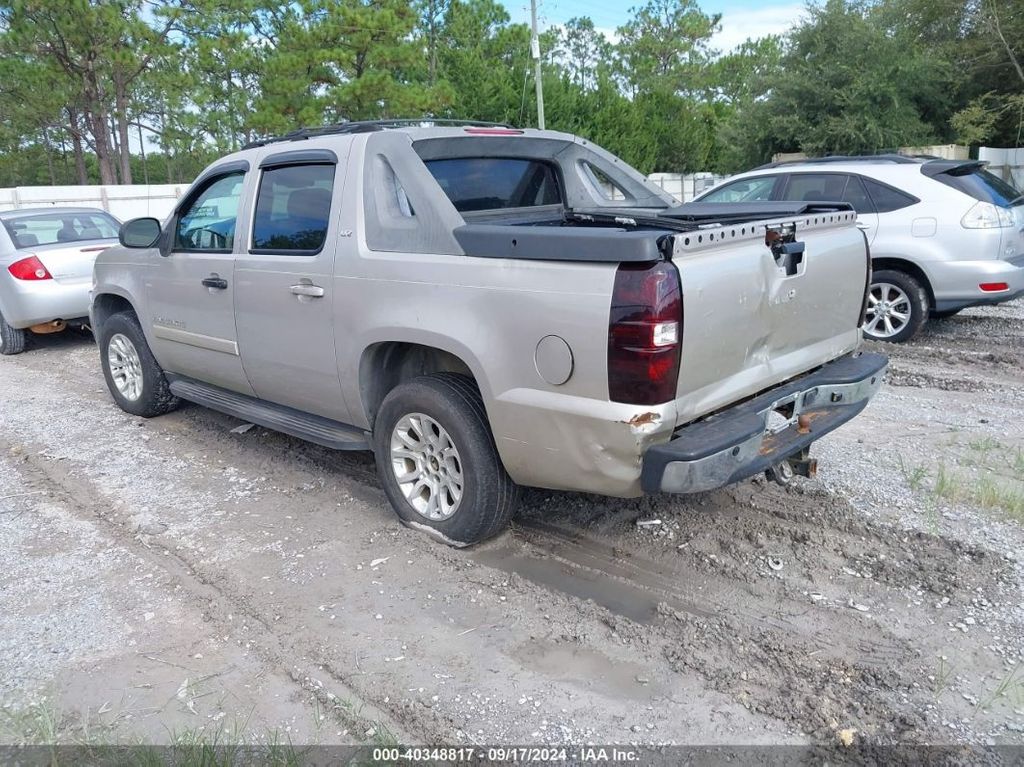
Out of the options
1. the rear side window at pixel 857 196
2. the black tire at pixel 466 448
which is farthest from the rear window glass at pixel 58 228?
the rear side window at pixel 857 196

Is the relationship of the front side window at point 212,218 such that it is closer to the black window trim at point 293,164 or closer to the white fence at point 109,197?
the black window trim at point 293,164

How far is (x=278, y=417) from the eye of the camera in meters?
4.85

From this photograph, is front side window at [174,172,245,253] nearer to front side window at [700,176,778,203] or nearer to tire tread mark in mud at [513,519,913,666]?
tire tread mark in mud at [513,519,913,666]

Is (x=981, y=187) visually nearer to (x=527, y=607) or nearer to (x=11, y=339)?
(x=527, y=607)

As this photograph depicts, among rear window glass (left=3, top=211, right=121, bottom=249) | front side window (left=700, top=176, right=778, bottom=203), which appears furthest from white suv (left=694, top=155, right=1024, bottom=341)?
rear window glass (left=3, top=211, right=121, bottom=249)

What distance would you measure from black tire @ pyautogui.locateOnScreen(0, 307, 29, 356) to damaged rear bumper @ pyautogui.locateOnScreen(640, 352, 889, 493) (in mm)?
8490

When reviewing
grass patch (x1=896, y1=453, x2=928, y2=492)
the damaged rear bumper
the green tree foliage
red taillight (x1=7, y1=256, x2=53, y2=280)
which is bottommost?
grass patch (x1=896, y1=453, x2=928, y2=492)

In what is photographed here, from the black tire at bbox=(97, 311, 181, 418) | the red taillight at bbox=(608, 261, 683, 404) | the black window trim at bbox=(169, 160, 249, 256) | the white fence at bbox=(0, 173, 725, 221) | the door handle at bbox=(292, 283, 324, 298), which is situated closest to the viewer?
the red taillight at bbox=(608, 261, 683, 404)

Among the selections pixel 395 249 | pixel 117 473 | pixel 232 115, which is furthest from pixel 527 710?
pixel 232 115

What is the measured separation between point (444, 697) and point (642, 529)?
5.12 feet

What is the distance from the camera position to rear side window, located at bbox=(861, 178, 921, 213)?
25.4 ft

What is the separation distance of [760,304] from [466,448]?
142 cm

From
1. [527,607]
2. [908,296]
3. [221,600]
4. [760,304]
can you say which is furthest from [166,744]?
[908,296]

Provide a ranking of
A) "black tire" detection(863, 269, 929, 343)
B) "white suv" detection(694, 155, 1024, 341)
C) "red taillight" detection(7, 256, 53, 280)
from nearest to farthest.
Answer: "white suv" detection(694, 155, 1024, 341) → "black tire" detection(863, 269, 929, 343) → "red taillight" detection(7, 256, 53, 280)
